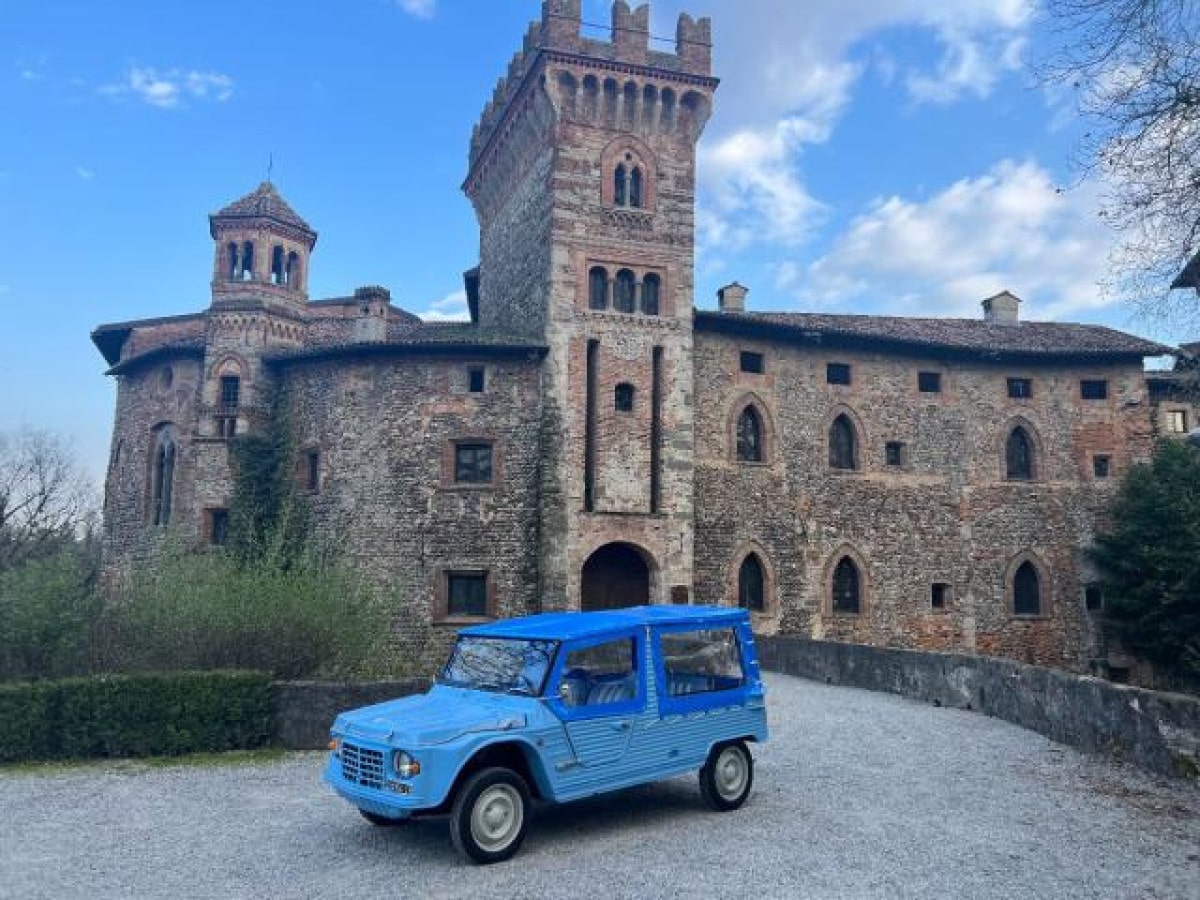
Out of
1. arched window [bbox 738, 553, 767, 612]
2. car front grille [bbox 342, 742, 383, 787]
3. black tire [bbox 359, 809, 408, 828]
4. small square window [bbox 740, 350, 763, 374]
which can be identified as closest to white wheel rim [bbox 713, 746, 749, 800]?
black tire [bbox 359, 809, 408, 828]

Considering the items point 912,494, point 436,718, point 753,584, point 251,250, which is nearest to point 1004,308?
point 912,494

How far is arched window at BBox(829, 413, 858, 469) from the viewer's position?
81.6 feet

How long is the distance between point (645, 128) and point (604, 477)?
9495 mm

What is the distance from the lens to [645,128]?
877 inches

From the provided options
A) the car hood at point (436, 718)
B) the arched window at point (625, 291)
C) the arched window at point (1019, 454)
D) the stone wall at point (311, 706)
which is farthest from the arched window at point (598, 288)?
the car hood at point (436, 718)

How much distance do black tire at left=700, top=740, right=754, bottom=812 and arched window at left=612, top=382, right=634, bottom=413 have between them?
44.4 ft

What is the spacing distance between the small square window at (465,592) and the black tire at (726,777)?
41.8 feet

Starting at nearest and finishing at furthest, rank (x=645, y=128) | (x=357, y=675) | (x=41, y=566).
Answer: (x=41, y=566)
(x=357, y=675)
(x=645, y=128)

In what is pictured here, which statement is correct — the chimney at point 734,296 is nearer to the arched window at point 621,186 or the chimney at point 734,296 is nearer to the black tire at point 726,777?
the arched window at point 621,186

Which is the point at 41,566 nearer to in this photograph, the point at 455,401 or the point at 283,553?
the point at 283,553

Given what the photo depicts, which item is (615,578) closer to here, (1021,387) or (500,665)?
(500,665)

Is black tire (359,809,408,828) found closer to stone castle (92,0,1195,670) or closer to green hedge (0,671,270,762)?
green hedge (0,671,270,762)

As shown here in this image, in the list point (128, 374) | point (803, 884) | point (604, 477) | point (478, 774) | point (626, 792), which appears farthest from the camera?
point (128, 374)

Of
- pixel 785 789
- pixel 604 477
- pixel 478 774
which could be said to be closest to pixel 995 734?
pixel 785 789
